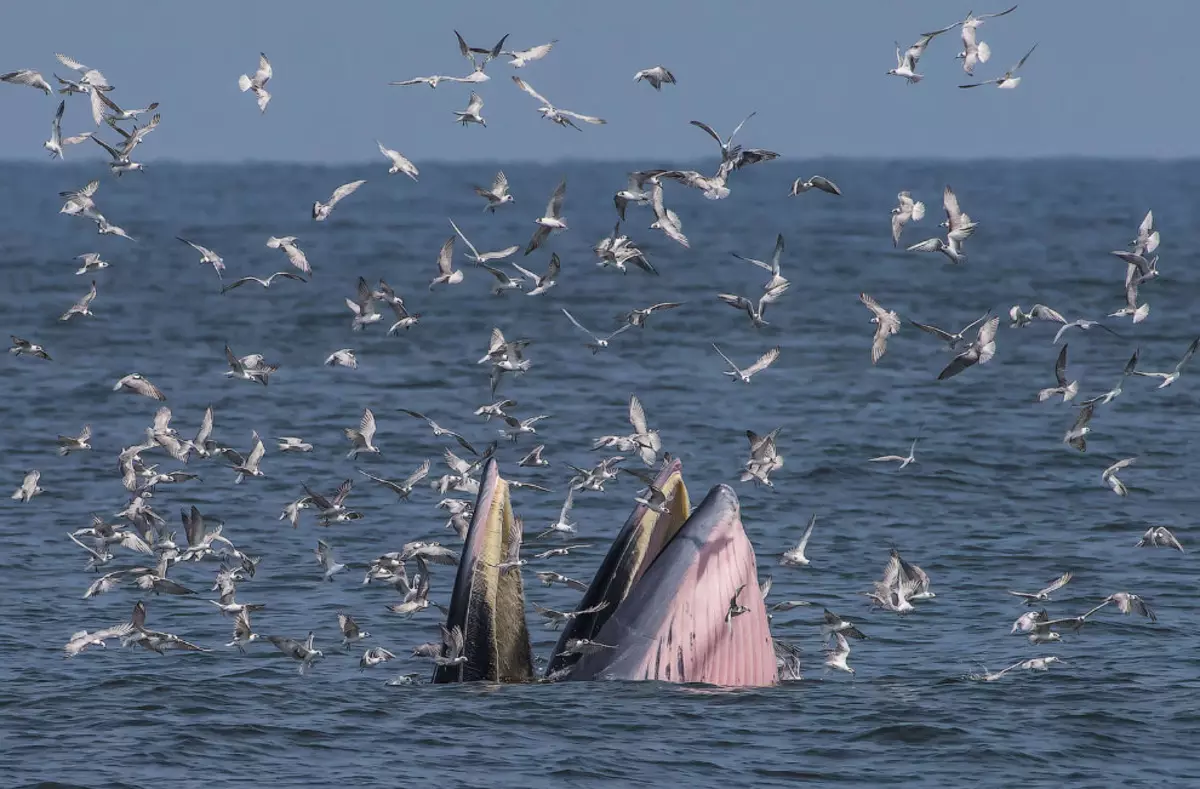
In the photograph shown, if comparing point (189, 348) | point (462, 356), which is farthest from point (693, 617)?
point (189, 348)

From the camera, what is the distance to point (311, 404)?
45562 mm

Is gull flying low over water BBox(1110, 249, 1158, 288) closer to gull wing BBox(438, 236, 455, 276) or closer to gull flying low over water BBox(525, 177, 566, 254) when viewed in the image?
gull flying low over water BBox(525, 177, 566, 254)

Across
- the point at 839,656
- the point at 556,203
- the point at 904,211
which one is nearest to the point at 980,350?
the point at 904,211

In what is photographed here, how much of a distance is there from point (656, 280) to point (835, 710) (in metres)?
62.4

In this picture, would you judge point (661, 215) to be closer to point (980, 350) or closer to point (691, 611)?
point (980, 350)

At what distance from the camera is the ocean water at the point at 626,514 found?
19828 mm

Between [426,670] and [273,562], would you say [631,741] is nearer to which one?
[426,670]

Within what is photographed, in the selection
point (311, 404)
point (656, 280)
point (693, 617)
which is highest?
point (656, 280)

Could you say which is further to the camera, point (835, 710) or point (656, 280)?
point (656, 280)

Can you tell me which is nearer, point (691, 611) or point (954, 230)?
point (691, 611)

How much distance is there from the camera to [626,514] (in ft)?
109

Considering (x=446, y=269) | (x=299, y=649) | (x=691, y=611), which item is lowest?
(x=299, y=649)

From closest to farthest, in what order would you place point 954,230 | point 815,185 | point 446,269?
point 815,185 → point 954,230 → point 446,269

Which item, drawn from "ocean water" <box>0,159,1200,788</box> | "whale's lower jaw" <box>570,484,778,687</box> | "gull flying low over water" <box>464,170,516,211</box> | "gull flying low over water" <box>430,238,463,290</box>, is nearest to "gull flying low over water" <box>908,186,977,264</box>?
"ocean water" <box>0,159,1200,788</box>
